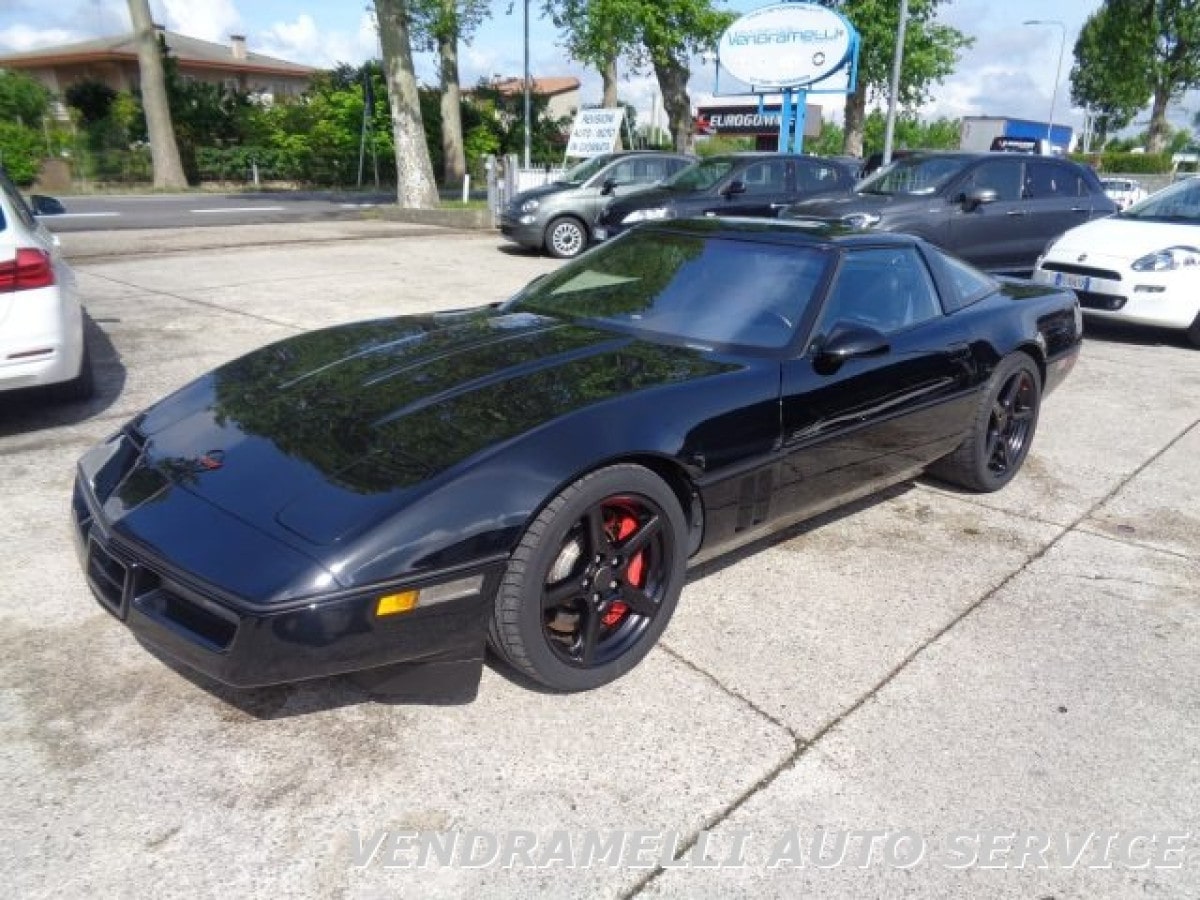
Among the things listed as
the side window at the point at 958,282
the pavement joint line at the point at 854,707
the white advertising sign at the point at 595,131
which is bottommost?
the pavement joint line at the point at 854,707

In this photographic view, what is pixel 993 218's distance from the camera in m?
9.20

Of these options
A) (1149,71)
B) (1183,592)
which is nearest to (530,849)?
(1183,592)

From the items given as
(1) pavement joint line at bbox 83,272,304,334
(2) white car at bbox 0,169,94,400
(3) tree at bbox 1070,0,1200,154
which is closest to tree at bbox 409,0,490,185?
(1) pavement joint line at bbox 83,272,304,334

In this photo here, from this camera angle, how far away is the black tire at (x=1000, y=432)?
4.16m

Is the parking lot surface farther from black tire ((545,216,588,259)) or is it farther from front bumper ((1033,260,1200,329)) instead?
black tire ((545,216,588,259))

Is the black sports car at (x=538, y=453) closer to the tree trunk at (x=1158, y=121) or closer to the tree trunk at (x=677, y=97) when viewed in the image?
the tree trunk at (x=677, y=97)

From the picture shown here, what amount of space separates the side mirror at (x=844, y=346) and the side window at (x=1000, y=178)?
279 inches

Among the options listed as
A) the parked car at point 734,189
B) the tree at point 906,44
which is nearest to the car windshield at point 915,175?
the parked car at point 734,189

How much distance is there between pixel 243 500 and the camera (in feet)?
7.64

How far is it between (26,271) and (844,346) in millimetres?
3888

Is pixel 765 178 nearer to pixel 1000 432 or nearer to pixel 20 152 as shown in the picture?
pixel 1000 432

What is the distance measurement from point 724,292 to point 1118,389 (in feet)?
14.7

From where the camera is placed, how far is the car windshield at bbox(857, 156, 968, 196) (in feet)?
30.8

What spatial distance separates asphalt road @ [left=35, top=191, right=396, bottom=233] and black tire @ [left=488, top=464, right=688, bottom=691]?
46.4 ft
